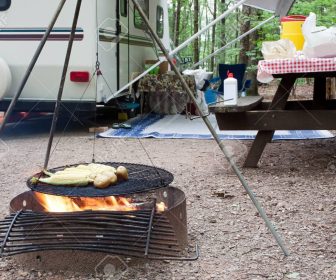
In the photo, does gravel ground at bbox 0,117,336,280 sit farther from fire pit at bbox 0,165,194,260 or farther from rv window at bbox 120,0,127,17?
rv window at bbox 120,0,127,17

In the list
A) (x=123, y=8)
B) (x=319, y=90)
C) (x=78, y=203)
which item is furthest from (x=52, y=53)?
(x=78, y=203)

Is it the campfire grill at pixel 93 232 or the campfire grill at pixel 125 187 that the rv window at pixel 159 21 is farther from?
the campfire grill at pixel 93 232

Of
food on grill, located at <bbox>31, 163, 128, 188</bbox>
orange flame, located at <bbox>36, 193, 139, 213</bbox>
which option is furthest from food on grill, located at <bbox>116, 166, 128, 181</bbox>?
orange flame, located at <bbox>36, 193, 139, 213</bbox>

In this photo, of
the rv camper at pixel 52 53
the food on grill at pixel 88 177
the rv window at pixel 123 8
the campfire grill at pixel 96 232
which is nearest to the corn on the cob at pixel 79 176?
the food on grill at pixel 88 177

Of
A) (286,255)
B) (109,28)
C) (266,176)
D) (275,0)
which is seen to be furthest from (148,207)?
(275,0)

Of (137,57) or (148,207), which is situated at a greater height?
(137,57)

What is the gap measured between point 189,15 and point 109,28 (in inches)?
712

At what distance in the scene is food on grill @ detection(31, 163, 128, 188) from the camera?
2924 millimetres

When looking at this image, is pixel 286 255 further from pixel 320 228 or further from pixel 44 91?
pixel 44 91

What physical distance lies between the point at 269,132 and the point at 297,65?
2.59ft

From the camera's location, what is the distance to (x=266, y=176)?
4641 millimetres

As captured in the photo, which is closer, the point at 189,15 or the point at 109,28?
the point at 109,28

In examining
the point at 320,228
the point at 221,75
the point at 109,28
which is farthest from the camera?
the point at 221,75

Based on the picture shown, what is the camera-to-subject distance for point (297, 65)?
4359 mm
